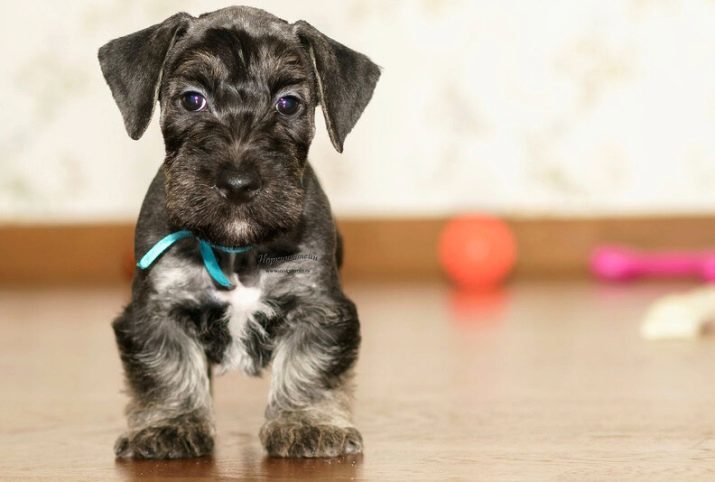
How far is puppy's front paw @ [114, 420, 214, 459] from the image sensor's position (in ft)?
9.59

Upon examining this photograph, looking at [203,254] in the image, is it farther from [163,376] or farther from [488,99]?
[488,99]

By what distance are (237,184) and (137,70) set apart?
51cm

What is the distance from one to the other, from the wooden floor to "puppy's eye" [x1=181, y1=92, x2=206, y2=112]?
2.76 ft

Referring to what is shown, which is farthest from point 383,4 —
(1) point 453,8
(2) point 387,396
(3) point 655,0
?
(2) point 387,396

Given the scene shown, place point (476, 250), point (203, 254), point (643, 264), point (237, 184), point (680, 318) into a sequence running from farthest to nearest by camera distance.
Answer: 1. point (643, 264)
2. point (476, 250)
3. point (680, 318)
4. point (203, 254)
5. point (237, 184)

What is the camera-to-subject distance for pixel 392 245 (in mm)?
8000

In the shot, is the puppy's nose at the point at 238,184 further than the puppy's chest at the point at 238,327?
No

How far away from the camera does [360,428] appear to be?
3318 millimetres

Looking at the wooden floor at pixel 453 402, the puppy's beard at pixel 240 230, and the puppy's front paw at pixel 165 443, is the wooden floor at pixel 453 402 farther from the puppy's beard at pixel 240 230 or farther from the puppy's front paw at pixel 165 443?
the puppy's beard at pixel 240 230

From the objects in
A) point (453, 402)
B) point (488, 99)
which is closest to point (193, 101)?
point (453, 402)

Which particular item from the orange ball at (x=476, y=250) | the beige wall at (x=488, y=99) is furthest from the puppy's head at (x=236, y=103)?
the beige wall at (x=488, y=99)

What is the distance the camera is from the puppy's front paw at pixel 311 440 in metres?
2.94

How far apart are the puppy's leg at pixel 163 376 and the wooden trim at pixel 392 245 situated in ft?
15.7

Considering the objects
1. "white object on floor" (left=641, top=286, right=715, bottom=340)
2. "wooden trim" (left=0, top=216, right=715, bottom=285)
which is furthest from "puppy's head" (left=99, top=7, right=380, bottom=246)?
"wooden trim" (left=0, top=216, right=715, bottom=285)
